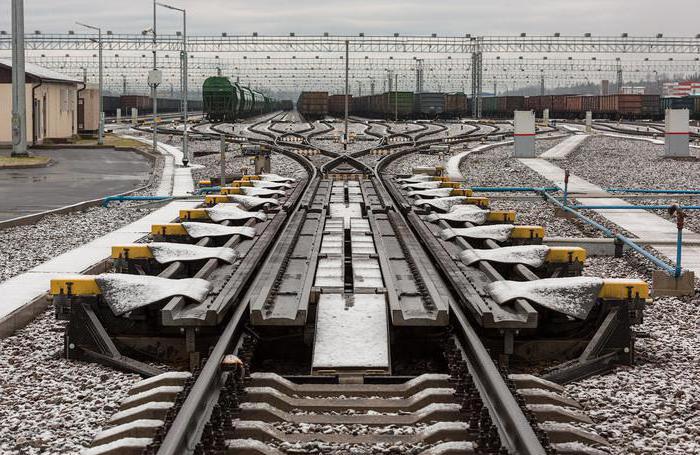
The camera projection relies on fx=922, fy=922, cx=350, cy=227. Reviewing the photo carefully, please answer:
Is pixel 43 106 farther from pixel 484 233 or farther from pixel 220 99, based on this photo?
pixel 484 233

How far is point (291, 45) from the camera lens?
3066 inches

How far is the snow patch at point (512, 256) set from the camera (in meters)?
9.28

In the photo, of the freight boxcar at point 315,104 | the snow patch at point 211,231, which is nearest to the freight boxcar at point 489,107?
the freight boxcar at point 315,104

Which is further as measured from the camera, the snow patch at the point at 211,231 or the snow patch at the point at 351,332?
the snow patch at the point at 211,231

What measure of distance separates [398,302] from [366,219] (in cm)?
608

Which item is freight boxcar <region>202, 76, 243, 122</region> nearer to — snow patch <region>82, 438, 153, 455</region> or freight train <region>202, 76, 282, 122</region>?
freight train <region>202, 76, 282, 122</region>

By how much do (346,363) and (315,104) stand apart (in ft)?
256

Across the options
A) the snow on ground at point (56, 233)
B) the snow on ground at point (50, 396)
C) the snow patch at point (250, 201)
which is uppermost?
the snow patch at point (250, 201)

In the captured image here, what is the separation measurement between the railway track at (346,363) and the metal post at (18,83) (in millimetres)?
26073

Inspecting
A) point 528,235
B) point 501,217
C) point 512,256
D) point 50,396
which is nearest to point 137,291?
point 50,396

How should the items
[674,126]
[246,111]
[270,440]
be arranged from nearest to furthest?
[270,440], [674,126], [246,111]

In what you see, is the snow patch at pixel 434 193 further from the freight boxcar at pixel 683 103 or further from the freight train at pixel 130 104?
the freight train at pixel 130 104

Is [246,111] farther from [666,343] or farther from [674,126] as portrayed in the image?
[666,343]

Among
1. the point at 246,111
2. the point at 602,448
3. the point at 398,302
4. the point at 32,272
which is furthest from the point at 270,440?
the point at 246,111
